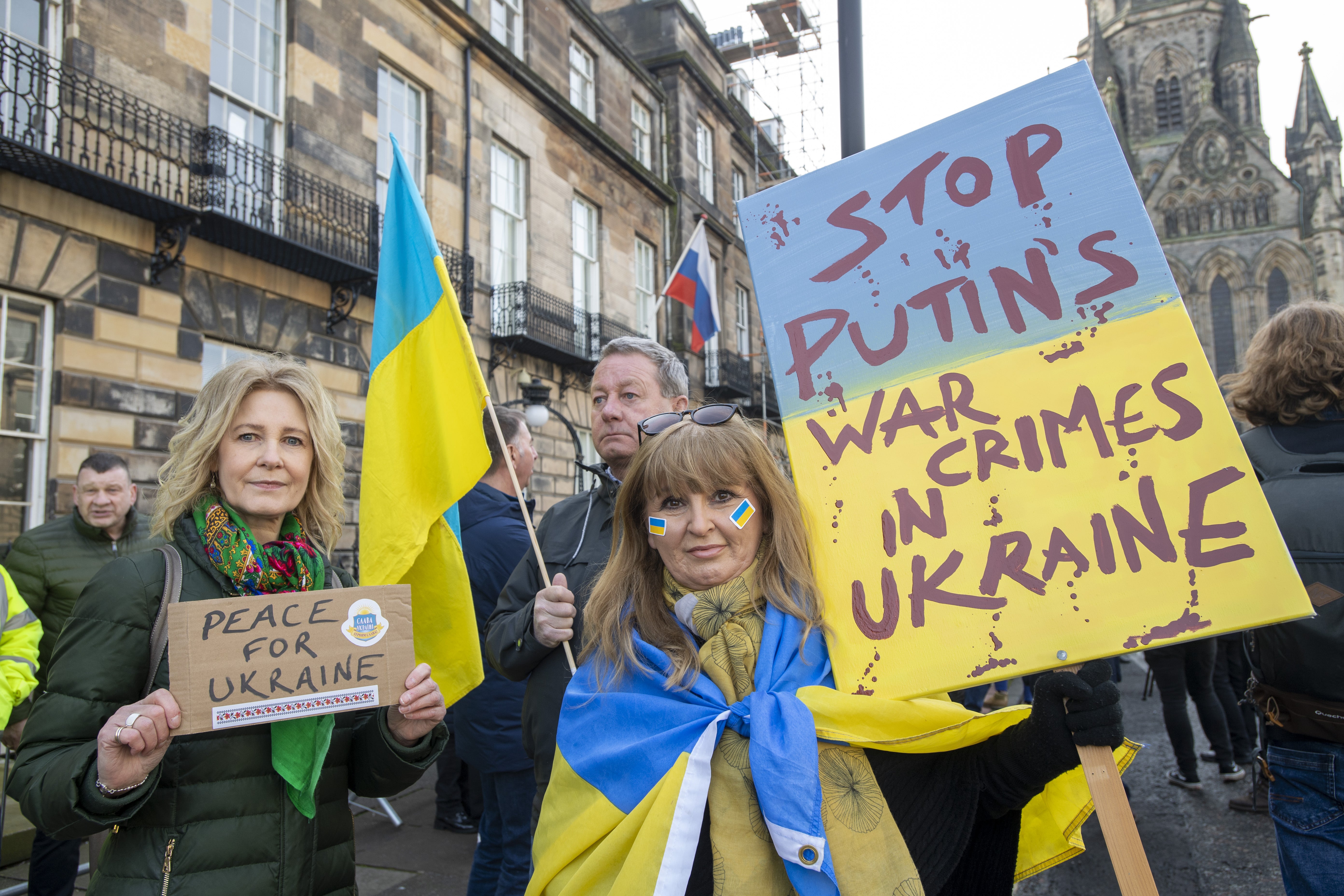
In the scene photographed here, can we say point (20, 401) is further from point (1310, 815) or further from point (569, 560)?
point (1310, 815)

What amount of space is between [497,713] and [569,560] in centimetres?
93

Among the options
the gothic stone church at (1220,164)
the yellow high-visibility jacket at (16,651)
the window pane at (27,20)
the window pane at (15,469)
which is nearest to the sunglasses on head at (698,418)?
the yellow high-visibility jacket at (16,651)

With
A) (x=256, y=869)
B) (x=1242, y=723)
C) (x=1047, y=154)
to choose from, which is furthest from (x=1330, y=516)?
(x=1242, y=723)

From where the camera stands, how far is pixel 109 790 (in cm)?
151

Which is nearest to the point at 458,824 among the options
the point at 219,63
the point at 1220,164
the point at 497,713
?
the point at 497,713

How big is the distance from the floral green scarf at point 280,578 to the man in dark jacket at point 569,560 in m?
0.58

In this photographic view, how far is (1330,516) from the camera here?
80.5 inches

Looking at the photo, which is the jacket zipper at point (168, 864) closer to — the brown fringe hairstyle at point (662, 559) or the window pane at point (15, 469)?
the brown fringe hairstyle at point (662, 559)

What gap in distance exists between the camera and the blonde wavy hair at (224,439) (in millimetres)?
1841

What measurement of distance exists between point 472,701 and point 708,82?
64.9 feet

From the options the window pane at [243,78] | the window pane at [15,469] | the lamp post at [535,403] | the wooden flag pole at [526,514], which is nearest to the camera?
the wooden flag pole at [526,514]

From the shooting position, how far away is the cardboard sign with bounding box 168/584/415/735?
1.56 meters

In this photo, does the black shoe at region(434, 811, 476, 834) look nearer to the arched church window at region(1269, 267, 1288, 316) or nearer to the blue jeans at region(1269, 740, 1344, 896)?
the blue jeans at region(1269, 740, 1344, 896)

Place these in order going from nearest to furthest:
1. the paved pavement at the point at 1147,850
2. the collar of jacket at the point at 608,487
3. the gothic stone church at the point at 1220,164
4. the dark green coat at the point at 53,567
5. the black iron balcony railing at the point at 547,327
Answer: the collar of jacket at the point at 608,487, the paved pavement at the point at 1147,850, the dark green coat at the point at 53,567, the black iron balcony railing at the point at 547,327, the gothic stone church at the point at 1220,164
